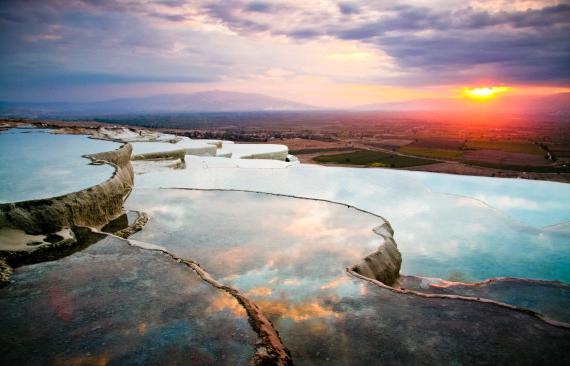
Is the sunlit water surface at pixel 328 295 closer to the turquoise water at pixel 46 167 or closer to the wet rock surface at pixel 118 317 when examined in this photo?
the wet rock surface at pixel 118 317

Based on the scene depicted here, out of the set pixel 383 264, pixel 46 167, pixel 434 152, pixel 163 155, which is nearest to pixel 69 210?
pixel 46 167

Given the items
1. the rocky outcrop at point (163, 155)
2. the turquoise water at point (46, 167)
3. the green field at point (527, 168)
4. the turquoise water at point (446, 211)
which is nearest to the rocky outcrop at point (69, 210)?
the turquoise water at point (46, 167)

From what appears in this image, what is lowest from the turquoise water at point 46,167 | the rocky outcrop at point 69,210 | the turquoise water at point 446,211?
the turquoise water at point 446,211

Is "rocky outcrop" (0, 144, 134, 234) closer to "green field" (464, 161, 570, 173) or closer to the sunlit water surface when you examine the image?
the sunlit water surface

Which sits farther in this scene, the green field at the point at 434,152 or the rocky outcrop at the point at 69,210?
the green field at the point at 434,152

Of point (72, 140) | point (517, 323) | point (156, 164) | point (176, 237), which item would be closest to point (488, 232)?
point (517, 323)

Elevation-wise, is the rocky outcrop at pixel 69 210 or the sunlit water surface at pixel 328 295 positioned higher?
the rocky outcrop at pixel 69 210
